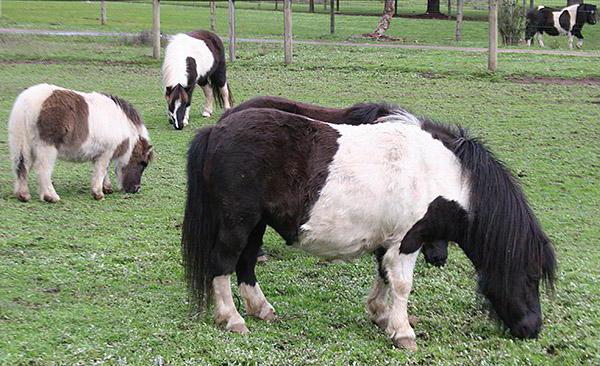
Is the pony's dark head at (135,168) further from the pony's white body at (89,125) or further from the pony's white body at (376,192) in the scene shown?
the pony's white body at (376,192)

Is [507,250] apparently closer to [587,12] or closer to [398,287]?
[398,287]

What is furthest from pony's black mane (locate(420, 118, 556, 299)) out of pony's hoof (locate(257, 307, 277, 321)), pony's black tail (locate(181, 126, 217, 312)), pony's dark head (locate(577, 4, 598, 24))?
pony's dark head (locate(577, 4, 598, 24))

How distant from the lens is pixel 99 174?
9562 millimetres

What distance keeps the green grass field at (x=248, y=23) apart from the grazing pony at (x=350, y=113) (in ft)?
59.9

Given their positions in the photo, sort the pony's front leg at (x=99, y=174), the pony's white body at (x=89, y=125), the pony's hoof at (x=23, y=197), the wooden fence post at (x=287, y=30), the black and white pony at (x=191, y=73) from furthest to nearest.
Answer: the wooden fence post at (x=287, y=30)
the black and white pony at (x=191, y=73)
the pony's front leg at (x=99, y=174)
the pony's hoof at (x=23, y=197)
the pony's white body at (x=89, y=125)

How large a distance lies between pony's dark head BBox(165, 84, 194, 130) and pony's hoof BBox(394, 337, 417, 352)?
28.7 feet

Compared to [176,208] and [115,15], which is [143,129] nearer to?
[176,208]

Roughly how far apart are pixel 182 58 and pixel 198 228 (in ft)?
28.2

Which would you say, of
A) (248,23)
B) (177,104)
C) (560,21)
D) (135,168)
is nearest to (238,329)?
(135,168)

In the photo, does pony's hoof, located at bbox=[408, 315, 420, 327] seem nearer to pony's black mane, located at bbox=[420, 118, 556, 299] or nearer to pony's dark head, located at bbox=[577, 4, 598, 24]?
pony's black mane, located at bbox=[420, 118, 556, 299]

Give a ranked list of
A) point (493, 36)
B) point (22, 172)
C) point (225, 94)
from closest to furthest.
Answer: point (22, 172) → point (225, 94) → point (493, 36)

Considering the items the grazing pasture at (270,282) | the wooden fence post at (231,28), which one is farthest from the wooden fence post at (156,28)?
the grazing pasture at (270,282)

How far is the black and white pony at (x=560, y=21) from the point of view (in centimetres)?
2633

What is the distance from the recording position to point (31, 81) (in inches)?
678
